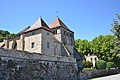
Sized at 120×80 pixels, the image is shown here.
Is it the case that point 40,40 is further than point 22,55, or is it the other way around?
point 40,40

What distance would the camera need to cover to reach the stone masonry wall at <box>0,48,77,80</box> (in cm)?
1495

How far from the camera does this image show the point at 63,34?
129 feet

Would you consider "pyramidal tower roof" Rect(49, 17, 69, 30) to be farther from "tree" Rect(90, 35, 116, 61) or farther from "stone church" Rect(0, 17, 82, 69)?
"tree" Rect(90, 35, 116, 61)

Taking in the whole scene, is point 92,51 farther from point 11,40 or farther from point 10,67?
point 10,67

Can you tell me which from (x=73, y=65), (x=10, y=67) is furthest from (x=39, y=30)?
(x=10, y=67)

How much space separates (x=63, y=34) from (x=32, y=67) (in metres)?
22.5

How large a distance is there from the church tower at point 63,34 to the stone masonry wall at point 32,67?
14.5 m

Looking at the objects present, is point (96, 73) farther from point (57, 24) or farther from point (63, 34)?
point (57, 24)

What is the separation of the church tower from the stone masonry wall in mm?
14526

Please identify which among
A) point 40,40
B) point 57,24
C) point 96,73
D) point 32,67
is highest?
point 57,24

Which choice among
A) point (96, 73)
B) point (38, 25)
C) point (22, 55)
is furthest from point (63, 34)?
point (22, 55)

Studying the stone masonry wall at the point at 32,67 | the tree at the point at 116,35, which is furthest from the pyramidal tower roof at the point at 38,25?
the tree at the point at 116,35

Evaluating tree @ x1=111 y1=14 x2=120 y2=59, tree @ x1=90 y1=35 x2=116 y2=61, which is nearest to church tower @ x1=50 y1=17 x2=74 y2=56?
tree @ x1=90 y1=35 x2=116 y2=61

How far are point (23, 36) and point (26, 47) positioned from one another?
7.25 feet
